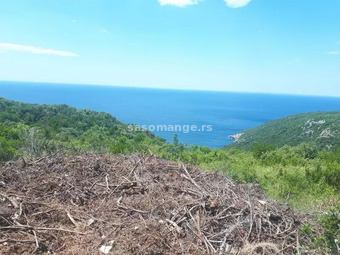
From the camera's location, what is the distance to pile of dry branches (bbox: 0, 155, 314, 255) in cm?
354

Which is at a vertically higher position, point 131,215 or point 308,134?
point 131,215

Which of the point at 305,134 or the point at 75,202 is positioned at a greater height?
the point at 75,202

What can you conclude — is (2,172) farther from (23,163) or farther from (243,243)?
(243,243)

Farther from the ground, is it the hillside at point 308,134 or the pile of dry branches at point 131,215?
the pile of dry branches at point 131,215

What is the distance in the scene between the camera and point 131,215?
4.27m

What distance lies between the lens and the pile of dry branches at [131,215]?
3545 millimetres

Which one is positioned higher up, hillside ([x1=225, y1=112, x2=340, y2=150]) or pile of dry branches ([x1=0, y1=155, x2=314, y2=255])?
pile of dry branches ([x1=0, y1=155, x2=314, y2=255])

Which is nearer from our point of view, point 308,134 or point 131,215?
point 131,215

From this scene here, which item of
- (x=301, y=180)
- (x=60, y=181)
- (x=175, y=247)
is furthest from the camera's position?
(x=301, y=180)

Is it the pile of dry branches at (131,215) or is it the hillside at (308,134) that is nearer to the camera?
the pile of dry branches at (131,215)

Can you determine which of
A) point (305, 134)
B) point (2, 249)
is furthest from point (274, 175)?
point (305, 134)

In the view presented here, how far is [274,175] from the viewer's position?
10164 mm

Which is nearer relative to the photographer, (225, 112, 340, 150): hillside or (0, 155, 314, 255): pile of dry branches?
(0, 155, 314, 255): pile of dry branches

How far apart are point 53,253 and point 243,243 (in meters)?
2.60
